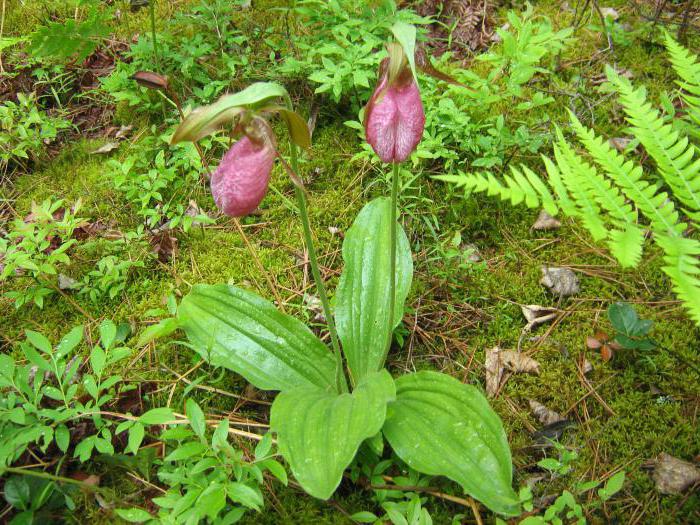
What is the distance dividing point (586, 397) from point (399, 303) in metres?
0.83

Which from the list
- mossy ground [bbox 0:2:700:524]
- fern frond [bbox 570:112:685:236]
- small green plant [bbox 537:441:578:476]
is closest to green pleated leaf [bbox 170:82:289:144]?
mossy ground [bbox 0:2:700:524]

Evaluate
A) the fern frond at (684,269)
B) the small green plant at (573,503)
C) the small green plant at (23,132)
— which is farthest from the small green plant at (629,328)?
the small green plant at (23,132)

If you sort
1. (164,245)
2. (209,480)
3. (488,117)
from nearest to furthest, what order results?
(209,480)
(164,245)
(488,117)

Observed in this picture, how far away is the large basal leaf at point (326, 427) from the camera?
1.62 meters

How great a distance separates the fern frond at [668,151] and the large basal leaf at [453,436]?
93 cm

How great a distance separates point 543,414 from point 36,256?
2.34 m

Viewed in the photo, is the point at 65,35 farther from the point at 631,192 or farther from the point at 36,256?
the point at 631,192

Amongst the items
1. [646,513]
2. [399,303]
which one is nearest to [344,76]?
[399,303]

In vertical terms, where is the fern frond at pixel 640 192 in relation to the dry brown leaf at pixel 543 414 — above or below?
above

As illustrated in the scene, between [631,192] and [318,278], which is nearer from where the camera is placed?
[631,192]

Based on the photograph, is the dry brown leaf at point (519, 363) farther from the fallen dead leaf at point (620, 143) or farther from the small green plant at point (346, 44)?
the small green plant at point (346, 44)

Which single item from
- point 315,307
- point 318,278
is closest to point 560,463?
point 318,278

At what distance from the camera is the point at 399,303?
2.16 metres

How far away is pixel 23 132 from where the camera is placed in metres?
3.01
